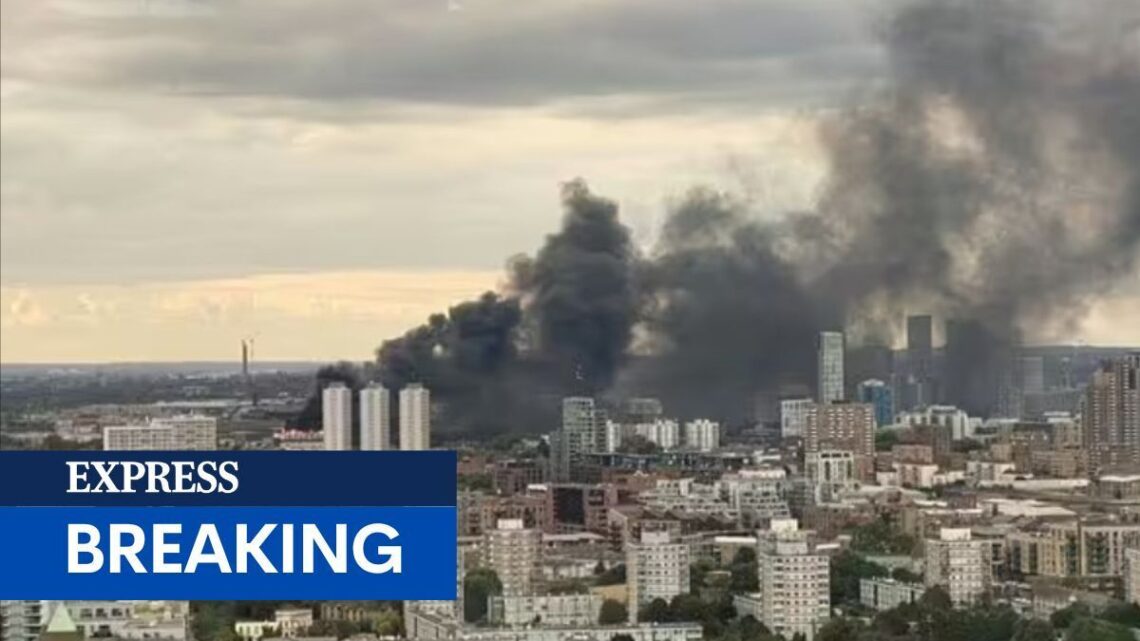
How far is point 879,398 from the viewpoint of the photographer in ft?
38.2

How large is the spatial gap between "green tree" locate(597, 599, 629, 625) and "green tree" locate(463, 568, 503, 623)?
48 cm

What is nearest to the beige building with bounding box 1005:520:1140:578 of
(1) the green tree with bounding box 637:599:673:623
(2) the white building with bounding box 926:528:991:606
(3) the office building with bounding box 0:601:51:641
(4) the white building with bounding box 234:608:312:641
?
(2) the white building with bounding box 926:528:991:606

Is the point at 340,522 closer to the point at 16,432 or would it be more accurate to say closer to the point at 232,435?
the point at 232,435

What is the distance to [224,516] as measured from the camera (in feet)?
5.99

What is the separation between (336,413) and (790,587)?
8.71ft

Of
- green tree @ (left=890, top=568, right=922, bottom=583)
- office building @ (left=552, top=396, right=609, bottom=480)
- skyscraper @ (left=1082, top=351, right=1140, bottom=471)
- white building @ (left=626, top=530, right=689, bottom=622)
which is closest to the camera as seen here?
white building @ (left=626, top=530, right=689, bottom=622)

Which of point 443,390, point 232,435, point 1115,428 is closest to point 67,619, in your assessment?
point 232,435

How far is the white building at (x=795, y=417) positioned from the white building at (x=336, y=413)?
2476 mm

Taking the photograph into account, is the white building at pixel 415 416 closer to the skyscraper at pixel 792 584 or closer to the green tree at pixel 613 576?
the green tree at pixel 613 576

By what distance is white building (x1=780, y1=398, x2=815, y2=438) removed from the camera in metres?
11.7

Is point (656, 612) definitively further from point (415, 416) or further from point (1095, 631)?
point (415, 416)

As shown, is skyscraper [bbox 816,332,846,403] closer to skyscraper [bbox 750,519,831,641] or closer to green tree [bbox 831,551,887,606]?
skyscraper [bbox 750,519,831,641]

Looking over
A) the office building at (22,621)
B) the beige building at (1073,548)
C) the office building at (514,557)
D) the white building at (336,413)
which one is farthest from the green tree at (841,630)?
the office building at (22,621)

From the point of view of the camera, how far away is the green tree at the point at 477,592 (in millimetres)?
8891
